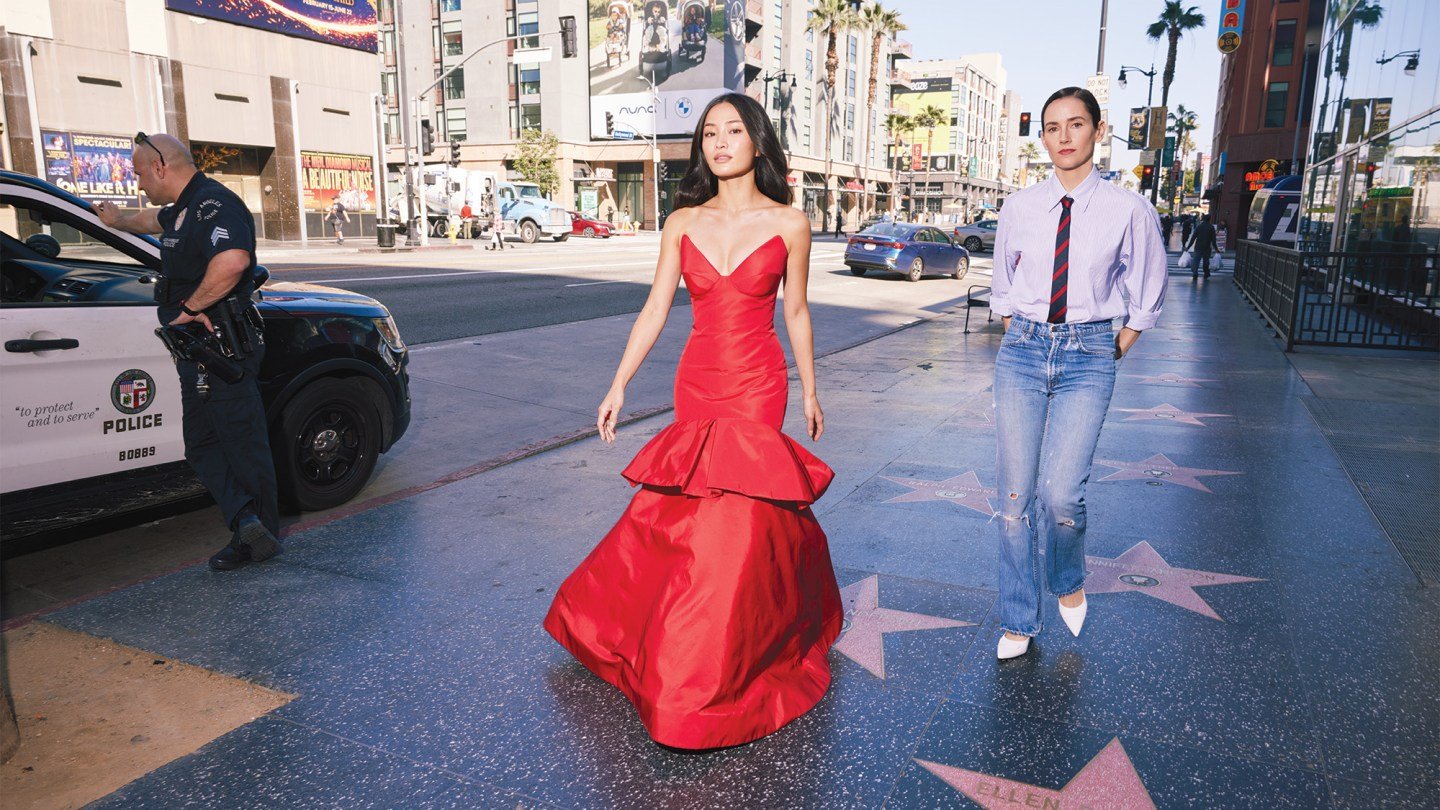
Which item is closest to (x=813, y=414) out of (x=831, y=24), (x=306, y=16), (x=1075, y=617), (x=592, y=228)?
(x=1075, y=617)

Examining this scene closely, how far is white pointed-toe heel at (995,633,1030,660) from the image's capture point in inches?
140

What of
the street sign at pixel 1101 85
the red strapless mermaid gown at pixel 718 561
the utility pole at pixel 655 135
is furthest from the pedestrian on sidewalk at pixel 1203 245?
the utility pole at pixel 655 135

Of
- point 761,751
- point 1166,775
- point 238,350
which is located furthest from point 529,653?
point 1166,775

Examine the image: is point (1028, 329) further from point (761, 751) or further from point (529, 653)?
point (529, 653)

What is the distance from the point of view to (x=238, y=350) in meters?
4.14

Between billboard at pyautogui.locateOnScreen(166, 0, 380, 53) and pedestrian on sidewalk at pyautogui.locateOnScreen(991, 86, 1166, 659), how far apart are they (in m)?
33.3

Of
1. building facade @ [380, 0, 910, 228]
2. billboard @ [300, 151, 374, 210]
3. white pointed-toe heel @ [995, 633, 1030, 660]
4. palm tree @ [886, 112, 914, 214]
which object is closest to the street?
white pointed-toe heel @ [995, 633, 1030, 660]

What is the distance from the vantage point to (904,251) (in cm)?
2383

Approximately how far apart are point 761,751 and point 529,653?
1086 mm

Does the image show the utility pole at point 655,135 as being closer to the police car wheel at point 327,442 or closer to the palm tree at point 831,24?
the palm tree at point 831,24

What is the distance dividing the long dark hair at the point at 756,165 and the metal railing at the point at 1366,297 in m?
10.7

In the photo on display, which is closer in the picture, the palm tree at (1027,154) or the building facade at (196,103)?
the building facade at (196,103)

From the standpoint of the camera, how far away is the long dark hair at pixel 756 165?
3229mm

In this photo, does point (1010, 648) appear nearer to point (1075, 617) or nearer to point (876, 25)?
point (1075, 617)
